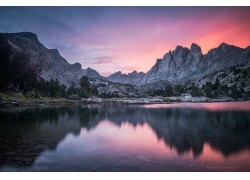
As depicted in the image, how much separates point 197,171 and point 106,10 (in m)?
12.3

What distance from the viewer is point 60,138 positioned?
14.6 m

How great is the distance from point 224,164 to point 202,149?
8.23 feet

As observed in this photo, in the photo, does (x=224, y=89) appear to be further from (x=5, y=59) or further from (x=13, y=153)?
(x=13, y=153)

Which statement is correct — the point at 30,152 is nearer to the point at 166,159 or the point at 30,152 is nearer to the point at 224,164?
the point at 166,159

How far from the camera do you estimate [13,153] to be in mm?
10398

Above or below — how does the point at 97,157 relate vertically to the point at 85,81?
below

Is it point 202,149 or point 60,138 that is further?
point 60,138

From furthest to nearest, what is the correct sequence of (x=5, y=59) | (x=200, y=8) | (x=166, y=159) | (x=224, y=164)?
(x=5, y=59)
(x=200, y=8)
(x=166, y=159)
(x=224, y=164)
